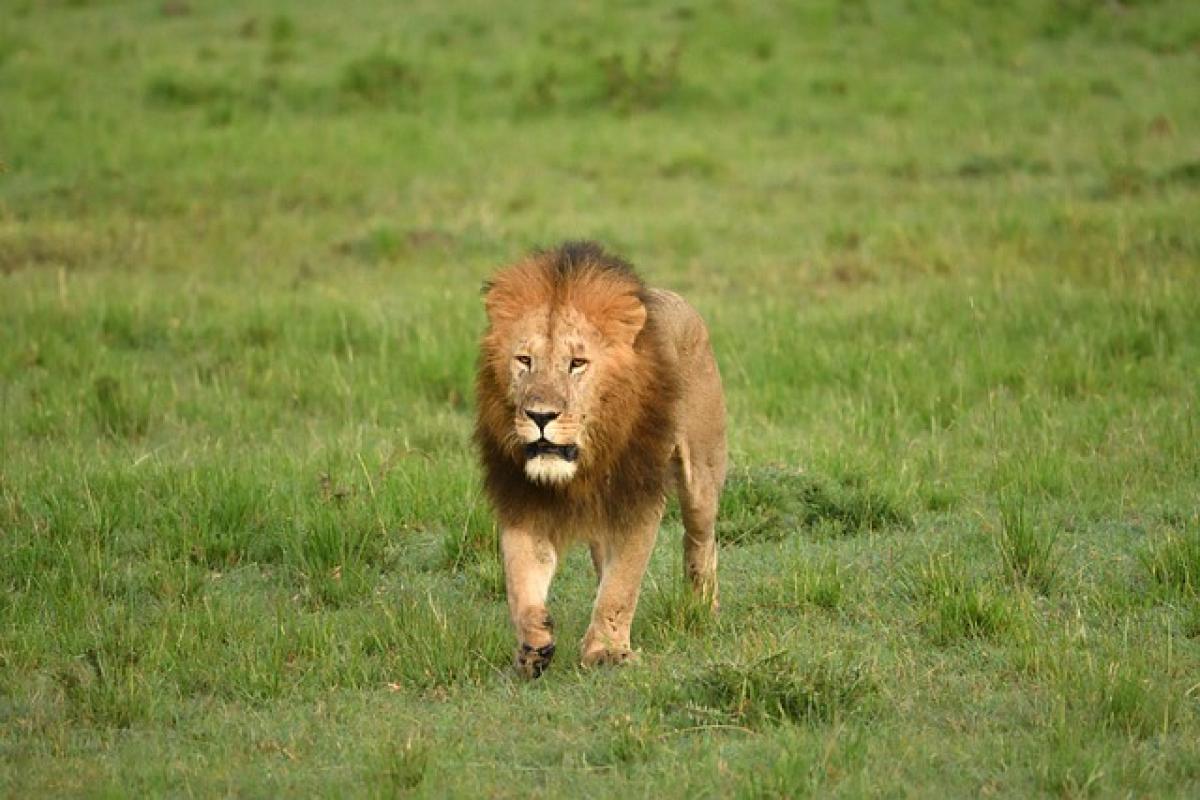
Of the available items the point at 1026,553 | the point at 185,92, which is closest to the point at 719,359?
the point at 1026,553

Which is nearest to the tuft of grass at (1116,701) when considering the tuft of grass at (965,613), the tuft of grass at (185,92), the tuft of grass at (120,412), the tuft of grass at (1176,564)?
the tuft of grass at (965,613)

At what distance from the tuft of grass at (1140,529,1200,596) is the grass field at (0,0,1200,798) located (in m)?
0.02

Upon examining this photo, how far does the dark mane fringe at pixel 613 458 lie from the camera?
4.86 metres

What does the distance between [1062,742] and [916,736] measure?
1.13 feet

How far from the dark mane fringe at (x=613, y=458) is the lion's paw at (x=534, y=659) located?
1.19 ft

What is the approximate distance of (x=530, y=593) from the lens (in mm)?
4793

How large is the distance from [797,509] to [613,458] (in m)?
1.67

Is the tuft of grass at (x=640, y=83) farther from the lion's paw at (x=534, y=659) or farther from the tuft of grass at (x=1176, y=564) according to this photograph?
the lion's paw at (x=534, y=659)

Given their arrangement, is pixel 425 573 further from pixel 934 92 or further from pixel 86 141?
pixel 934 92

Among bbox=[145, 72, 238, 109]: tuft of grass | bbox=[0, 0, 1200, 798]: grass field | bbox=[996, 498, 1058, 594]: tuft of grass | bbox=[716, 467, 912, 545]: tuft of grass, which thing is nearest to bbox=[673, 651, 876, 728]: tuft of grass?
bbox=[0, 0, 1200, 798]: grass field

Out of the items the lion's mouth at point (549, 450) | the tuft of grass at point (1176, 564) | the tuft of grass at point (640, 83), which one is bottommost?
the tuft of grass at point (1176, 564)

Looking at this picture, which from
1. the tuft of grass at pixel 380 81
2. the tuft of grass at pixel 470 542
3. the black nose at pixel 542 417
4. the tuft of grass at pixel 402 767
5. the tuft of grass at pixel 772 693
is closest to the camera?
the tuft of grass at pixel 402 767

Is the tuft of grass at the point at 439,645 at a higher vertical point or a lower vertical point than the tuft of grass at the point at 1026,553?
lower

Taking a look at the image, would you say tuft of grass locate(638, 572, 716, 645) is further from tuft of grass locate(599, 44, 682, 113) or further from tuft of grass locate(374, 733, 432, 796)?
tuft of grass locate(599, 44, 682, 113)
